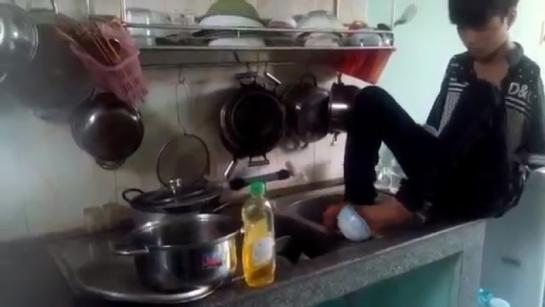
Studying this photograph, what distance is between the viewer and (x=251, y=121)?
1.40m

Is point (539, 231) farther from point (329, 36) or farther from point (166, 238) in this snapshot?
point (166, 238)

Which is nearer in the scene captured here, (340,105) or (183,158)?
(183,158)

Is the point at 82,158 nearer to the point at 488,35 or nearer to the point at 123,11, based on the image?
the point at 123,11

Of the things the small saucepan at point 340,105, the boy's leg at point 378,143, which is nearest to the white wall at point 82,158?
the small saucepan at point 340,105

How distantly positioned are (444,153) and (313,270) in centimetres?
49

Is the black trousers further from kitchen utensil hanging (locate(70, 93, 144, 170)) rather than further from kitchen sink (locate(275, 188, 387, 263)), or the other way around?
kitchen utensil hanging (locate(70, 93, 144, 170))

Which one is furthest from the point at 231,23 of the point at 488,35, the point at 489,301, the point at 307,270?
the point at 489,301

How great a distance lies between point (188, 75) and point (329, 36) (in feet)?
1.27

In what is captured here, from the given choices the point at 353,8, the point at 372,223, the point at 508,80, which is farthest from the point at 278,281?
the point at 353,8

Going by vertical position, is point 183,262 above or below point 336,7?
below

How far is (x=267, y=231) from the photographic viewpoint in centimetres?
100

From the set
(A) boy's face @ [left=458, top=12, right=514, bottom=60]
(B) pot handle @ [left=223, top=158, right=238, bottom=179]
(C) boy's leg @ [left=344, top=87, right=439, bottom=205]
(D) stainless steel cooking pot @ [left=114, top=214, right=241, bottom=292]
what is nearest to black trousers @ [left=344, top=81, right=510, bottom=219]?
(C) boy's leg @ [left=344, top=87, right=439, bottom=205]

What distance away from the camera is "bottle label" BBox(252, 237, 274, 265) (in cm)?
96

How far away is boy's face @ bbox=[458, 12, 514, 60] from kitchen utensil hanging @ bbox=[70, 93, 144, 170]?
94 centimetres
